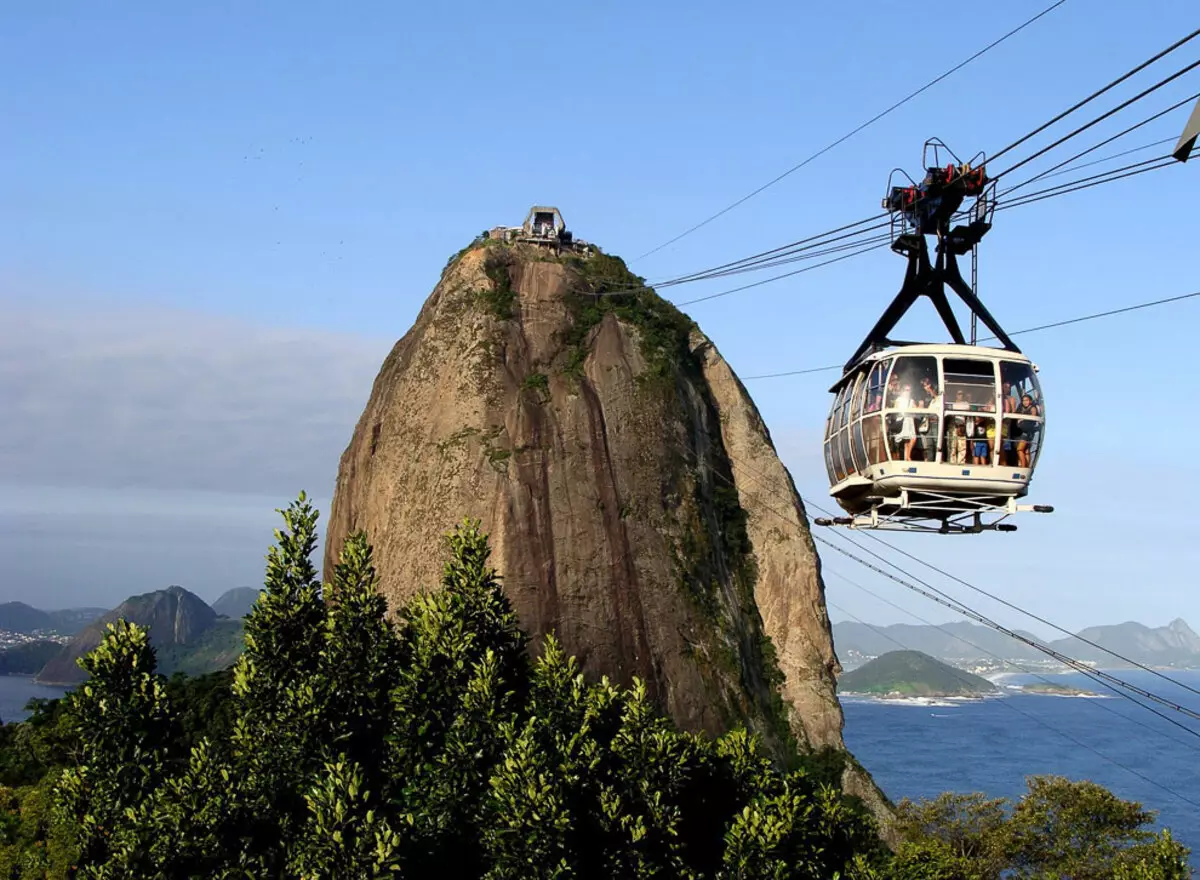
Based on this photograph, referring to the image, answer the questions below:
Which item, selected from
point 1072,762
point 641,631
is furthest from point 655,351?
point 1072,762

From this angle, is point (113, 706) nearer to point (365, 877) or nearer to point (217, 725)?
point (365, 877)

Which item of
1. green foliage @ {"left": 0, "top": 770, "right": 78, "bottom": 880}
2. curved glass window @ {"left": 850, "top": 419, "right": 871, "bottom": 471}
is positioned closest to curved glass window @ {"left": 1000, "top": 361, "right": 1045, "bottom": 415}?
curved glass window @ {"left": 850, "top": 419, "right": 871, "bottom": 471}

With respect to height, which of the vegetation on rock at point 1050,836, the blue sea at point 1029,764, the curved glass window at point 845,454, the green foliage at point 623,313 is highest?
the green foliage at point 623,313

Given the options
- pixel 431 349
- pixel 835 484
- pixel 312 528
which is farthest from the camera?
pixel 431 349

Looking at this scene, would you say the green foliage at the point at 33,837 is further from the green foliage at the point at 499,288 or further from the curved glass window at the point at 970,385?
the green foliage at the point at 499,288

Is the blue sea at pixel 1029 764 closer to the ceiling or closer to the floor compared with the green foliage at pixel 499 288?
closer to the floor

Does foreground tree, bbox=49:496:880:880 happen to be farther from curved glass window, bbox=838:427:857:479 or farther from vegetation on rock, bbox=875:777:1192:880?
vegetation on rock, bbox=875:777:1192:880

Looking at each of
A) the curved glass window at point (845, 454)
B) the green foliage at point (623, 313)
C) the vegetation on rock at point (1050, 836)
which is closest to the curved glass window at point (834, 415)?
the curved glass window at point (845, 454)
